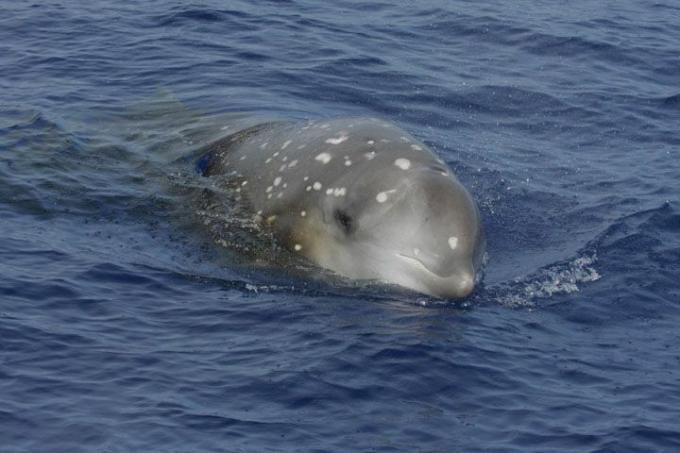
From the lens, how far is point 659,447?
44.8ft

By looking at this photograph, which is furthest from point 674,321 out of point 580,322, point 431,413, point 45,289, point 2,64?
point 2,64

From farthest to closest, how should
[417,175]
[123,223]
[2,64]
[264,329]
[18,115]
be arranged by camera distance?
[2,64] < [18,115] < [123,223] < [417,175] < [264,329]

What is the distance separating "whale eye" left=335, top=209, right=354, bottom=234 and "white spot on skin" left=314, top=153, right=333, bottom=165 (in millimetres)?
921

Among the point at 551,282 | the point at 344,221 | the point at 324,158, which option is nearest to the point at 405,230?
the point at 344,221

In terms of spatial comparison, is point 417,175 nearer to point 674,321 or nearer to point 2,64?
point 674,321

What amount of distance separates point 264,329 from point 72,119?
9.09 m

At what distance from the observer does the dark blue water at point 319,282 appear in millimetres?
13766

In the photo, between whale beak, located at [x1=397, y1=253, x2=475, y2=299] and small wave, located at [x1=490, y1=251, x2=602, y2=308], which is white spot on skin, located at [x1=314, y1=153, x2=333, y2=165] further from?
small wave, located at [x1=490, y1=251, x2=602, y2=308]

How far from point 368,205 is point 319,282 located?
3.69ft

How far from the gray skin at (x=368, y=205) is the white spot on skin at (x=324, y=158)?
2 cm

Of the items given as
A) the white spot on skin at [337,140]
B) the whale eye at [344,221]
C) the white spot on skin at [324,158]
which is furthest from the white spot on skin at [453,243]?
the white spot on skin at [337,140]

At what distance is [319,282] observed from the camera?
55.8 ft

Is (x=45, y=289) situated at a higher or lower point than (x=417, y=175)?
lower

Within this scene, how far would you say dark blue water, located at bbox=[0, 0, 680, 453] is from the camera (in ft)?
45.2
